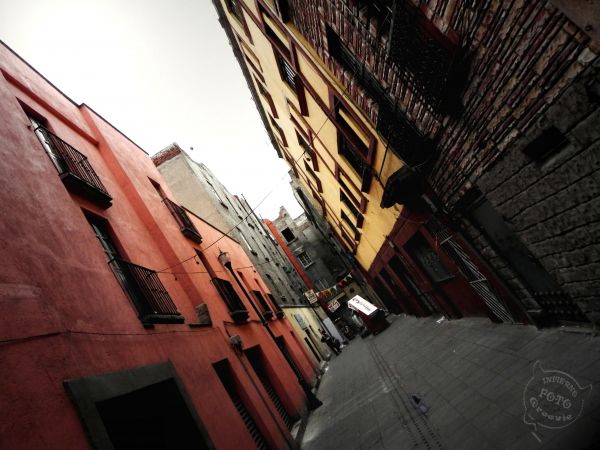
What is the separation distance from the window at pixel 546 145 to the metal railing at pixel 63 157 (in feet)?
23.4

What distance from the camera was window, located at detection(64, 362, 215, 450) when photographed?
3789mm

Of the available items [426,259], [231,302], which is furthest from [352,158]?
[231,302]

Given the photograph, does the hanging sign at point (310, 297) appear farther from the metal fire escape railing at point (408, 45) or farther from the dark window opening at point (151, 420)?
the metal fire escape railing at point (408, 45)

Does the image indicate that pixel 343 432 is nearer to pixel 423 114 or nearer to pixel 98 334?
pixel 98 334

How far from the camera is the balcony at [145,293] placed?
604 centimetres

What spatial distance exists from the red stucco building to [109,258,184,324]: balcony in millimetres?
27

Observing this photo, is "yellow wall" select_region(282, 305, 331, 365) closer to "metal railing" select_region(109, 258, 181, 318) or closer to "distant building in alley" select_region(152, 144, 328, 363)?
"distant building in alley" select_region(152, 144, 328, 363)

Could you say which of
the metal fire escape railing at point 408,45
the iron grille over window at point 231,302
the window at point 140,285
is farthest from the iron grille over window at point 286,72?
the window at point 140,285

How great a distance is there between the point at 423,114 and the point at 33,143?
21.8ft

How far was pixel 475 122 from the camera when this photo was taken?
4691 millimetres

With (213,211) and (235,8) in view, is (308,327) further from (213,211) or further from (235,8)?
(235,8)

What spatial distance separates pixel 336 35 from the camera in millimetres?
6789

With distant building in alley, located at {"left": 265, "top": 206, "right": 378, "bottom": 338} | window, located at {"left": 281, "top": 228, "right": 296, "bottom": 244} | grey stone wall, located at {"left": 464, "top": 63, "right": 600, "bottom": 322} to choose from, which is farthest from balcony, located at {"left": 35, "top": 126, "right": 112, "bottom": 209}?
window, located at {"left": 281, "top": 228, "right": 296, "bottom": 244}

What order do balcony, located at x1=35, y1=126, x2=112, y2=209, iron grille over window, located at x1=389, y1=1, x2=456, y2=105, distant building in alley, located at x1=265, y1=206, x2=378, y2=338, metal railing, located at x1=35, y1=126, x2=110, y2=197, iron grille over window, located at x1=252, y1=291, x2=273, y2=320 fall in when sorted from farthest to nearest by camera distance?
distant building in alley, located at x1=265, y1=206, x2=378, y2=338
iron grille over window, located at x1=252, y1=291, x2=273, y2=320
metal railing, located at x1=35, y1=126, x2=110, y2=197
balcony, located at x1=35, y1=126, x2=112, y2=209
iron grille over window, located at x1=389, y1=1, x2=456, y2=105
